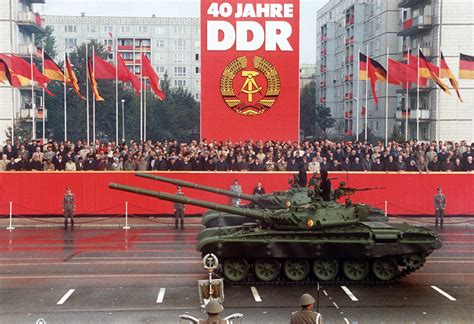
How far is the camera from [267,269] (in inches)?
743

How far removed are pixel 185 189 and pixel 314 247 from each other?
12.8 metres

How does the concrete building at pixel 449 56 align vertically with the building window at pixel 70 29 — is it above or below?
below

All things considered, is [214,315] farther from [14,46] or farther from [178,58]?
[178,58]

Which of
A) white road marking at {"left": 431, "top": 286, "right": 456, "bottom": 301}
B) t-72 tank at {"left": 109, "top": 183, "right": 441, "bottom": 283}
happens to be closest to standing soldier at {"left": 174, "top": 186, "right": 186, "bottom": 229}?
t-72 tank at {"left": 109, "top": 183, "right": 441, "bottom": 283}

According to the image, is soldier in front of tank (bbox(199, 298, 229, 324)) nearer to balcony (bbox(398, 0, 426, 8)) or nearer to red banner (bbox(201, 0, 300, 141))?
red banner (bbox(201, 0, 300, 141))

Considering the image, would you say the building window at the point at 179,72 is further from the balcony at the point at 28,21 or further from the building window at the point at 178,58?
Answer: the balcony at the point at 28,21

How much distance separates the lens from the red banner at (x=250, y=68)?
38406 mm

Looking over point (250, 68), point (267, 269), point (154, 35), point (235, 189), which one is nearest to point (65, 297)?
point (267, 269)

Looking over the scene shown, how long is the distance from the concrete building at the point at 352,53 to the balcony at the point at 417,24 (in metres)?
5.48

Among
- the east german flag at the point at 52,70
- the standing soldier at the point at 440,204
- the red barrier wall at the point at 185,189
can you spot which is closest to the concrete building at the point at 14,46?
the east german flag at the point at 52,70

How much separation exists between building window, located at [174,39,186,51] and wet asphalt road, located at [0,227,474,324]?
84.7m

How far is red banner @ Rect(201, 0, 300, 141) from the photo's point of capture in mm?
38406

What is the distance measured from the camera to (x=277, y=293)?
1770 centimetres

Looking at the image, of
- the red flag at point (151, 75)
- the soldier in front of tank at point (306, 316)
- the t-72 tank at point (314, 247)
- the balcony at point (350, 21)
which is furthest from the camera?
the balcony at point (350, 21)
